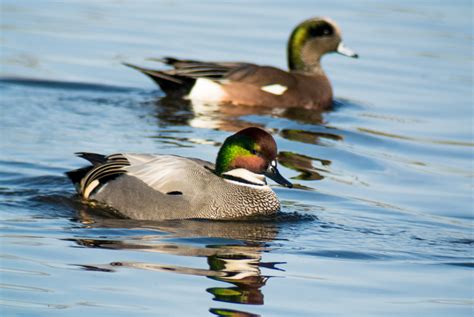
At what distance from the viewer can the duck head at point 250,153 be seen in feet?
29.3

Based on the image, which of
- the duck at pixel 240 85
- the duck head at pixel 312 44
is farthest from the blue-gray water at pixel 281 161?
the duck head at pixel 312 44

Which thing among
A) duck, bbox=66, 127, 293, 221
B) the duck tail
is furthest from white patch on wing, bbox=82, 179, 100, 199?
the duck tail

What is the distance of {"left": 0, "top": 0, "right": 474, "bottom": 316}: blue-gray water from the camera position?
7098 mm

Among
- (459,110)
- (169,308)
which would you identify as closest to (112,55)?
(459,110)

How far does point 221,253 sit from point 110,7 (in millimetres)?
12050

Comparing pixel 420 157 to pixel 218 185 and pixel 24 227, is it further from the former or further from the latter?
pixel 24 227

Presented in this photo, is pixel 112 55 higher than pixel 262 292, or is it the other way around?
pixel 112 55

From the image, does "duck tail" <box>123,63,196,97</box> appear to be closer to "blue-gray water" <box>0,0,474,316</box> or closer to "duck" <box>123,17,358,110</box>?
"duck" <box>123,17,358,110</box>

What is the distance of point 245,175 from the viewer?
9086 mm

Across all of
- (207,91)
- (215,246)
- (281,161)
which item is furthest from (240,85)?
(215,246)

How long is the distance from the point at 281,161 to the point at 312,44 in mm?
4007

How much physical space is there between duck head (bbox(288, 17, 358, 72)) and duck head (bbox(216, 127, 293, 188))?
6.01 m

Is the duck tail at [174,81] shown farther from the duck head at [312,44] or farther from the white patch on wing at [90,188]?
the white patch on wing at [90,188]

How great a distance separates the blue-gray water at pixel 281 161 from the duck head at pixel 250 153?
433 millimetres
